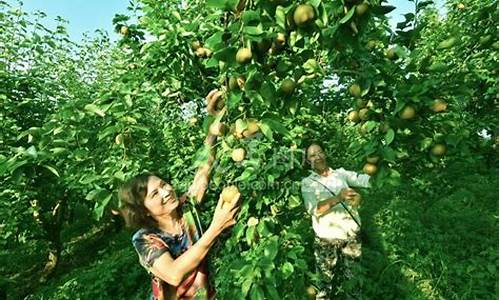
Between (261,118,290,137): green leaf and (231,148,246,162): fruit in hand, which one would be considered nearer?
(261,118,290,137): green leaf

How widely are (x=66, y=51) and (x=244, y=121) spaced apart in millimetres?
7745

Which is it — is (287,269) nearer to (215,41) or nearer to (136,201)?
(136,201)

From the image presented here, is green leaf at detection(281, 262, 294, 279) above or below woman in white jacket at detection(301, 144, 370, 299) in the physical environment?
above

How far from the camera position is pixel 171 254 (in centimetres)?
205

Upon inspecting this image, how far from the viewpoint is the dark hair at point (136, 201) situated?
2.05m

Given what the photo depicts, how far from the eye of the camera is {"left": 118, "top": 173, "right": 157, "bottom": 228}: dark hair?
2052mm

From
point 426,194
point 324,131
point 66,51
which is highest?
point 66,51

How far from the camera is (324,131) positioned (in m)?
5.78

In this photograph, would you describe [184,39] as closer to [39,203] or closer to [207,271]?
[207,271]

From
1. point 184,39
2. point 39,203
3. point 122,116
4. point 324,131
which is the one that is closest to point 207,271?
point 122,116

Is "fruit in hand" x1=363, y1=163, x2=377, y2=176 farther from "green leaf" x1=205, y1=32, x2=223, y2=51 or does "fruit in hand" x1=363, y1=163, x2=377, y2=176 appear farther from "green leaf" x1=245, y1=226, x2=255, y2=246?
"green leaf" x1=205, y1=32, x2=223, y2=51

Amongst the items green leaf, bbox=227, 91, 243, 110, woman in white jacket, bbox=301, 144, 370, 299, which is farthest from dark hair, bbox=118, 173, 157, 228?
woman in white jacket, bbox=301, 144, 370, 299

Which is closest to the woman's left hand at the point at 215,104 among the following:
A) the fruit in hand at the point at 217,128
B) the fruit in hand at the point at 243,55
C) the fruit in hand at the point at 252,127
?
the fruit in hand at the point at 217,128

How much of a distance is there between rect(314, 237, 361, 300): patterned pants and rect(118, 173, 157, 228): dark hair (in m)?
2.36
